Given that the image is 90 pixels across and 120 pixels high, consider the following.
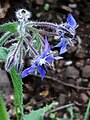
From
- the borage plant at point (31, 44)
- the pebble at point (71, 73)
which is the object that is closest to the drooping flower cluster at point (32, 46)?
the borage plant at point (31, 44)

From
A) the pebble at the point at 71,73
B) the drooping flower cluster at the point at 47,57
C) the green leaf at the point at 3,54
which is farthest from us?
the pebble at the point at 71,73

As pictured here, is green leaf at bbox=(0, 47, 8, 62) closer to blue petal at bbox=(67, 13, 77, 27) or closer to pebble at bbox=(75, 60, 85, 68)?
blue petal at bbox=(67, 13, 77, 27)

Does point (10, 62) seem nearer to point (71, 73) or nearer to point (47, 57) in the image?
point (47, 57)

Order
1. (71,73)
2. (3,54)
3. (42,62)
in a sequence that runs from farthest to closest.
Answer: (71,73) < (3,54) < (42,62)

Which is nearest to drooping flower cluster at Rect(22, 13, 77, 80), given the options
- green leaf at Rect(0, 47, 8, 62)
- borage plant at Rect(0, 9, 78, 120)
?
borage plant at Rect(0, 9, 78, 120)

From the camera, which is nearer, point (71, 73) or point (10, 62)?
point (10, 62)

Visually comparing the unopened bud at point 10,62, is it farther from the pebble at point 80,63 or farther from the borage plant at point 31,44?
the pebble at point 80,63

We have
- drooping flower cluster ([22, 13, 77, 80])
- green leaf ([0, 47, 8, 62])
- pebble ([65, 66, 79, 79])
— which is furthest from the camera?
pebble ([65, 66, 79, 79])

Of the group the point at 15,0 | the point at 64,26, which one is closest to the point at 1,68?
the point at 15,0

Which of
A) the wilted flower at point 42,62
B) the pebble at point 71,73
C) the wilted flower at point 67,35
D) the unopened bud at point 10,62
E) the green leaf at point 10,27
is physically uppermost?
the green leaf at point 10,27

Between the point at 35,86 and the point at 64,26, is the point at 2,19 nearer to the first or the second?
the point at 35,86

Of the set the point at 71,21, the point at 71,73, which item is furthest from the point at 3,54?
the point at 71,73
